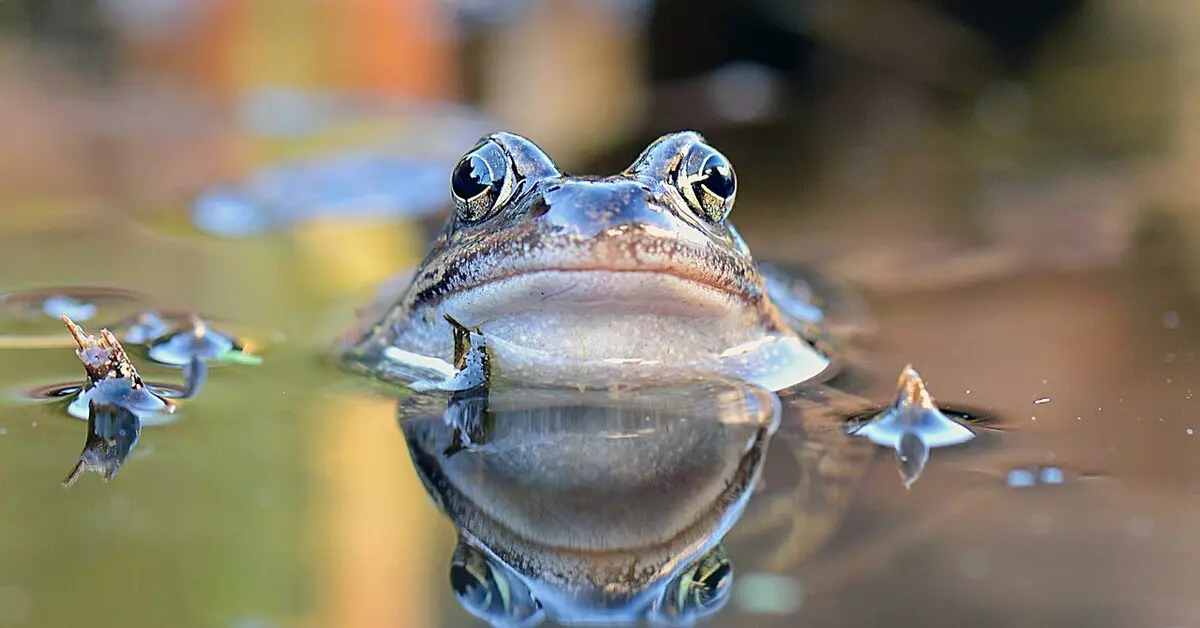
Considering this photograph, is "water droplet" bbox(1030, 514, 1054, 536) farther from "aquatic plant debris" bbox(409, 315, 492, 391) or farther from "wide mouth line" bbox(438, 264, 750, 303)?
"aquatic plant debris" bbox(409, 315, 492, 391)

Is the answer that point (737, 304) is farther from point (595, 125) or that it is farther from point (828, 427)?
point (595, 125)

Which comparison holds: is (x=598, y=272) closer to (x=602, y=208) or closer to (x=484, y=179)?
(x=602, y=208)

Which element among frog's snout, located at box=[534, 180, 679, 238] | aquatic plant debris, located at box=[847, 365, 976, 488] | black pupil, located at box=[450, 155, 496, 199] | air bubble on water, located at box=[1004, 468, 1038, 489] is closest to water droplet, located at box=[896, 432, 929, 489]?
aquatic plant debris, located at box=[847, 365, 976, 488]

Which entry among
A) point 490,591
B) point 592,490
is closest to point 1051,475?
point 592,490

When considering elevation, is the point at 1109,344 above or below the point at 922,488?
above

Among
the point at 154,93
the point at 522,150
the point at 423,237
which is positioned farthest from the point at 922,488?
the point at 154,93

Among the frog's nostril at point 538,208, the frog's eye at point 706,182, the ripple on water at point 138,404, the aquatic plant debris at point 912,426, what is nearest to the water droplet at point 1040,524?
the aquatic plant debris at point 912,426
